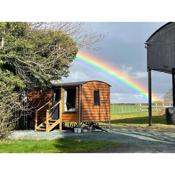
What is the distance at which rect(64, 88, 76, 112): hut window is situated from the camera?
20253mm


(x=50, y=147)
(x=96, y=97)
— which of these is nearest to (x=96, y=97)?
(x=96, y=97)

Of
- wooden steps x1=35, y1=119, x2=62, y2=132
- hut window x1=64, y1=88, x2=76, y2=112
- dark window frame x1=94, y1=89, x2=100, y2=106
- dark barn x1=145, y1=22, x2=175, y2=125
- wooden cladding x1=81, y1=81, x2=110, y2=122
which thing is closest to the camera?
wooden steps x1=35, y1=119, x2=62, y2=132

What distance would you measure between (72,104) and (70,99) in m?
0.27

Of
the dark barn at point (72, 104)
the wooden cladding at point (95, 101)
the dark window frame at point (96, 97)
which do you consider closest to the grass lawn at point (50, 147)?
the dark barn at point (72, 104)

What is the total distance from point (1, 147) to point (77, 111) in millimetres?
8056

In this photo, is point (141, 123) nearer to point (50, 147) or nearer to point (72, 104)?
point (72, 104)

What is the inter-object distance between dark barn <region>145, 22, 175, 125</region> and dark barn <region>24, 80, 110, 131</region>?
2558 millimetres

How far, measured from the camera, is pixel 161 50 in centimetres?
2089

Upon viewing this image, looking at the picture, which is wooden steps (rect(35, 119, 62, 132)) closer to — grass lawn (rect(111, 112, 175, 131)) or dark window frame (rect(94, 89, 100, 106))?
dark window frame (rect(94, 89, 100, 106))

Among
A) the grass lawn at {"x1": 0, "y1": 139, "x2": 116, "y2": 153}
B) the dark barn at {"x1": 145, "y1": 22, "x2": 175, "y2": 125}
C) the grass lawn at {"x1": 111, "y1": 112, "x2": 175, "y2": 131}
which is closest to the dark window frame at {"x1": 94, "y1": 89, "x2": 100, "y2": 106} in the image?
the grass lawn at {"x1": 111, "y1": 112, "x2": 175, "y2": 131}

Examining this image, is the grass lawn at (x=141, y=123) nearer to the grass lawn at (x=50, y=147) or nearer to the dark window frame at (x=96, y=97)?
the dark window frame at (x=96, y=97)
